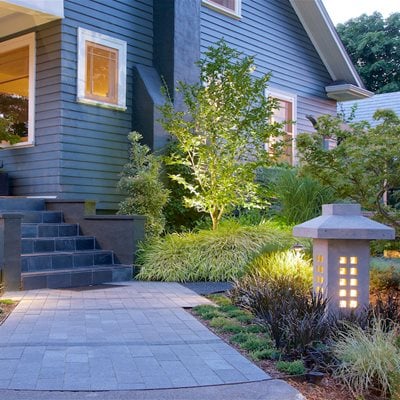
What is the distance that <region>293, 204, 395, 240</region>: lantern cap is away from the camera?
4.88 m

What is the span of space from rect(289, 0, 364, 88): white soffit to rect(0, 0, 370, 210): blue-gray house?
344cm

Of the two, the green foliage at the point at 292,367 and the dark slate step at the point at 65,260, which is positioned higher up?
the dark slate step at the point at 65,260

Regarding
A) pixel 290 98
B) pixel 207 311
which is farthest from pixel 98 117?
pixel 290 98

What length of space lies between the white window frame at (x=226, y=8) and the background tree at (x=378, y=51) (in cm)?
2067

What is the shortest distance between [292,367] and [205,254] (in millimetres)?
4499

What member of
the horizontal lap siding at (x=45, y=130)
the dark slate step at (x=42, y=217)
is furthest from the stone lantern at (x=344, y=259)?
the horizontal lap siding at (x=45, y=130)

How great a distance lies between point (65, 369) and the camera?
373cm

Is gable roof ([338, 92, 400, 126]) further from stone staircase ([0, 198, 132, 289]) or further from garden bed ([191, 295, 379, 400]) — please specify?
garden bed ([191, 295, 379, 400])

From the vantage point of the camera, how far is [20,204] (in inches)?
358

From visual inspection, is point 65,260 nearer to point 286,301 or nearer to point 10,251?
point 10,251

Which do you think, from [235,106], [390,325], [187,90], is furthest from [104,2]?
[390,325]

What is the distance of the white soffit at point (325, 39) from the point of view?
588 inches

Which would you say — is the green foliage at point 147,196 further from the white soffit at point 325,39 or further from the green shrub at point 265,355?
the white soffit at point 325,39

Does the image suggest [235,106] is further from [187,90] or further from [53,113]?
[53,113]
